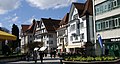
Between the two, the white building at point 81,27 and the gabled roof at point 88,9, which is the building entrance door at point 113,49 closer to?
the white building at point 81,27

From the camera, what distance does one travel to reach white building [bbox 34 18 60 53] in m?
88.4

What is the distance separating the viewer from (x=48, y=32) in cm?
8819

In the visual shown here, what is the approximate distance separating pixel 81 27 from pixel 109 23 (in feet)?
59.5

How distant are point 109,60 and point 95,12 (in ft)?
95.3

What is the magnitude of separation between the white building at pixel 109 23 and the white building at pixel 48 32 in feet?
140

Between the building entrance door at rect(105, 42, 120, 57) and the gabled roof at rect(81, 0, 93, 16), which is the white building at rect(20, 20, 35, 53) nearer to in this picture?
the gabled roof at rect(81, 0, 93, 16)

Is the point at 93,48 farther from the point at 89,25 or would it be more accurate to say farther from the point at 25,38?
the point at 25,38

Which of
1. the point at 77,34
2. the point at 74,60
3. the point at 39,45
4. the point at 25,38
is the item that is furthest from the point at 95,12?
the point at 25,38

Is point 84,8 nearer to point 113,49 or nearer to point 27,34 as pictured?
point 113,49

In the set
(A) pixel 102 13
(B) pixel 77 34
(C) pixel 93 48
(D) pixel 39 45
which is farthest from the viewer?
(D) pixel 39 45

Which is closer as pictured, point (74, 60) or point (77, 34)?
point (74, 60)

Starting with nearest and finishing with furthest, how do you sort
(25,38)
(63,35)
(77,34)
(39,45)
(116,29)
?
(116,29) < (77,34) < (63,35) < (39,45) < (25,38)

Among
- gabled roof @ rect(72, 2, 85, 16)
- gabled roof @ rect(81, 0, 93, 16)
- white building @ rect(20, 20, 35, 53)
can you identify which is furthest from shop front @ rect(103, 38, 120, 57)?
white building @ rect(20, 20, 35, 53)

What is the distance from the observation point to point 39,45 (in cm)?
8788
